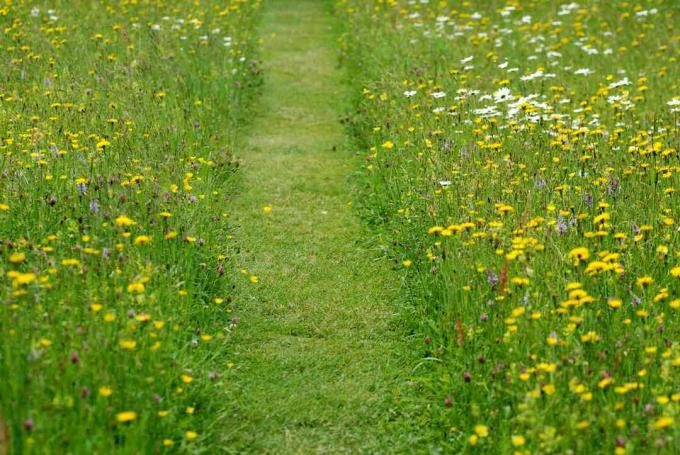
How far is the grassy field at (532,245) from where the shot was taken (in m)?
3.66

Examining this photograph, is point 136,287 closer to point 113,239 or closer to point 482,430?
point 113,239

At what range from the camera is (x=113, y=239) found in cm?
465

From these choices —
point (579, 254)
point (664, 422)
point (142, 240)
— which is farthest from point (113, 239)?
point (664, 422)

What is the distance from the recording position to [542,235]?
475 centimetres

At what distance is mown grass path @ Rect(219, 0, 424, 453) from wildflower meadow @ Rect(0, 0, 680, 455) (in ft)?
0.06

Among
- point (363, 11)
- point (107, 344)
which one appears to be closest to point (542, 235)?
point (107, 344)

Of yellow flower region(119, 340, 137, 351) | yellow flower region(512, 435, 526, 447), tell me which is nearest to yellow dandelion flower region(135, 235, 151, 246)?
yellow flower region(119, 340, 137, 351)

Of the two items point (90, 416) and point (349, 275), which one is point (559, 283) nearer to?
point (349, 275)

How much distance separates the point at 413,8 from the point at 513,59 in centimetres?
315

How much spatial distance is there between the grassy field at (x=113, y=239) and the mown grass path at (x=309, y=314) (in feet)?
0.65

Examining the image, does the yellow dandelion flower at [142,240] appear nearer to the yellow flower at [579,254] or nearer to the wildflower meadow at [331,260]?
the wildflower meadow at [331,260]

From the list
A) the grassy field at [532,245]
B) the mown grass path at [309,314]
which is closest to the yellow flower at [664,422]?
the grassy field at [532,245]

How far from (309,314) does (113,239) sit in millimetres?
1268

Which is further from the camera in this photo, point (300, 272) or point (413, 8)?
point (413, 8)
